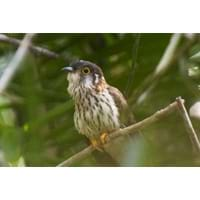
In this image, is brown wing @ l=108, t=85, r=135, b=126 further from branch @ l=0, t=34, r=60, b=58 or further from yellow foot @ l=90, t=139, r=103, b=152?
branch @ l=0, t=34, r=60, b=58

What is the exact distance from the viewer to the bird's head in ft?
6.34

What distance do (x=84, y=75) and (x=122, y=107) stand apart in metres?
0.18

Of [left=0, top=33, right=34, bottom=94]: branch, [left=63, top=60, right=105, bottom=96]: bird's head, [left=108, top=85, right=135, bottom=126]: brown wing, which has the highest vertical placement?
[left=0, top=33, right=34, bottom=94]: branch

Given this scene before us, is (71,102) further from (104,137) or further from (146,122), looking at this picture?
(146,122)

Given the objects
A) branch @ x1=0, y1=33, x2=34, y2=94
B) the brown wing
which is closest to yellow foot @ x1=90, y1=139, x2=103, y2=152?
the brown wing

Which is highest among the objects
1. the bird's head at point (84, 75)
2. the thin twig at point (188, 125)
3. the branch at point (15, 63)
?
the branch at point (15, 63)

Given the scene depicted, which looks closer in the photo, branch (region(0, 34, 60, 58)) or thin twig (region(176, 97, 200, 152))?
thin twig (region(176, 97, 200, 152))

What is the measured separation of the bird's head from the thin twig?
0.94 feet

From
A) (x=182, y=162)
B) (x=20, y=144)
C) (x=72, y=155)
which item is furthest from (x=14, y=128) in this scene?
(x=182, y=162)

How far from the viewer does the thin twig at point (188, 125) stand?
187 cm

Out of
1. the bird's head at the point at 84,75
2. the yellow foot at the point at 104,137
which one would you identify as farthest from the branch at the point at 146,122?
the bird's head at the point at 84,75

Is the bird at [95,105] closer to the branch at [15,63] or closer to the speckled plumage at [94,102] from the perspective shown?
the speckled plumage at [94,102]
